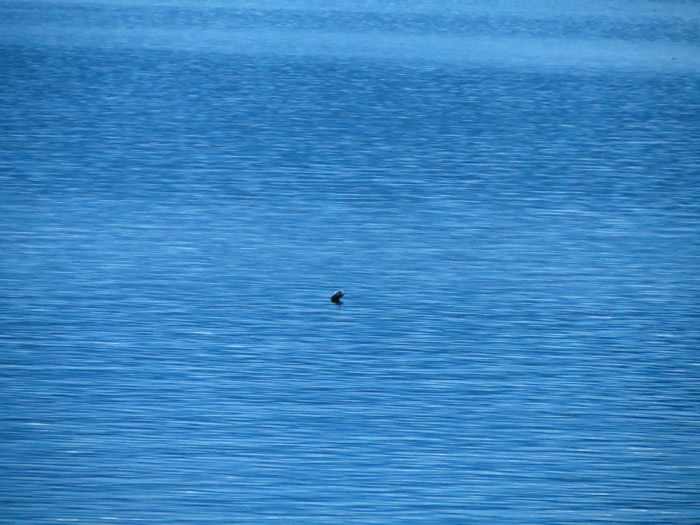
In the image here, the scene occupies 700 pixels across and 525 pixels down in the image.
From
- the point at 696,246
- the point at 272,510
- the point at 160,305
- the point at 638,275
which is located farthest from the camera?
the point at 696,246

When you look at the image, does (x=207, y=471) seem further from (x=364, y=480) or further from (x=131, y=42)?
(x=131, y=42)

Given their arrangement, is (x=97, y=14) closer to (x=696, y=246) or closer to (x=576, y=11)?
(x=576, y=11)

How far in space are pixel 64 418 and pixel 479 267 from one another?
7.58 feet

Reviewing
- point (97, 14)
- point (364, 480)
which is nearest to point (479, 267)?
point (364, 480)

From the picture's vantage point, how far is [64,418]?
3.72 m

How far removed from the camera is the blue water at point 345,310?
→ 337cm

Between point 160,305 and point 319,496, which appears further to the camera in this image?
point 160,305

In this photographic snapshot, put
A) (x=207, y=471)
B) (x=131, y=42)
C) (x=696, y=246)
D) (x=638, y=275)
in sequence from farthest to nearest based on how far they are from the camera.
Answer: (x=131, y=42) → (x=696, y=246) → (x=638, y=275) → (x=207, y=471)

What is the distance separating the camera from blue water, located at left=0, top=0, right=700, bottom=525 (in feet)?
11.1

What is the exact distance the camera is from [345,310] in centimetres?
487

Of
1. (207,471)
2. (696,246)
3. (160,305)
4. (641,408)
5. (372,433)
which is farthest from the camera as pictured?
(696,246)

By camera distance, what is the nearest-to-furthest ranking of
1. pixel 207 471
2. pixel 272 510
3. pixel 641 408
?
pixel 272 510 → pixel 207 471 → pixel 641 408

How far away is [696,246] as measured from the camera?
5973mm

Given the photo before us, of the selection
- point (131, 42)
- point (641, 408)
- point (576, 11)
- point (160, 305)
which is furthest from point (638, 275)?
point (576, 11)
